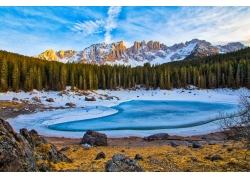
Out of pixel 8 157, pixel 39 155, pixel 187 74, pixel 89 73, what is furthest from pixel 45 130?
pixel 187 74

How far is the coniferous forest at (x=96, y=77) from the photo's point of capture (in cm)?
5134

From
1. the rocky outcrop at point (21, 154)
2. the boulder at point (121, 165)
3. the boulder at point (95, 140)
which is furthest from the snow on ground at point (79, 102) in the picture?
the boulder at point (121, 165)

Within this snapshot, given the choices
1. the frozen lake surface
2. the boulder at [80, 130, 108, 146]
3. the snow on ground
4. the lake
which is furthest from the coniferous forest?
the boulder at [80, 130, 108, 146]

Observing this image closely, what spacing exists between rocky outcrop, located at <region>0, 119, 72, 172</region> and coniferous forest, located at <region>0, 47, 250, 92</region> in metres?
49.4

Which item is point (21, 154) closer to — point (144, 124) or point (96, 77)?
point (144, 124)

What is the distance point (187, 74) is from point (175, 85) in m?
8.54

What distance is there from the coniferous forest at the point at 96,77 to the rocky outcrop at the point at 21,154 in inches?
1945

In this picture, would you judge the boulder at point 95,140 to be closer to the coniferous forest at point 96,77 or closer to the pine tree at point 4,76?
the pine tree at point 4,76

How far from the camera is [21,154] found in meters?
4.76

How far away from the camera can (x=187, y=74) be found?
265 ft

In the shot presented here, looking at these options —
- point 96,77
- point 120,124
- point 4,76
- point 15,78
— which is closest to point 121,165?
point 120,124

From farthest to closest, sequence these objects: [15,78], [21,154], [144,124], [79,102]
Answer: [15,78]
[79,102]
[144,124]
[21,154]

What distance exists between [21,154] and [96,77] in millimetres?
66887

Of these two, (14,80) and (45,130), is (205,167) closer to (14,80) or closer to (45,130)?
(45,130)
